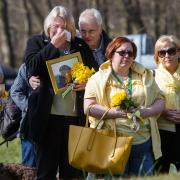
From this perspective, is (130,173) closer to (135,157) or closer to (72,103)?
(135,157)

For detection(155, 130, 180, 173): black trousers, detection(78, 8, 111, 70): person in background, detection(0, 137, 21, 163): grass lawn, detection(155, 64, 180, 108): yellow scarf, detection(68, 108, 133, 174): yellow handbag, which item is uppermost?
detection(78, 8, 111, 70): person in background

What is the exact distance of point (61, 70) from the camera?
8.16m

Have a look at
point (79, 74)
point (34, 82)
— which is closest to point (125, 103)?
point (79, 74)

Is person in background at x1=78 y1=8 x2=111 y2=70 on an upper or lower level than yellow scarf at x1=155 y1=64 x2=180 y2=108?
upper

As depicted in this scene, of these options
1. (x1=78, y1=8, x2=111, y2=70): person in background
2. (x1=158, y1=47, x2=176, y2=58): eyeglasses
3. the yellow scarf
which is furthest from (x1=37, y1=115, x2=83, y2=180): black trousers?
(x1=158, y1=47, x2=176, y2=58): eyeglasses

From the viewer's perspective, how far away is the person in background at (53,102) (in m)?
8.14

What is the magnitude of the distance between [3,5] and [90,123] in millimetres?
35095

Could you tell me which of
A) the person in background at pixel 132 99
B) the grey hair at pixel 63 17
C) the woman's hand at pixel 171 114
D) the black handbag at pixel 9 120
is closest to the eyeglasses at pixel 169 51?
the woman's hand at pixel 171 114

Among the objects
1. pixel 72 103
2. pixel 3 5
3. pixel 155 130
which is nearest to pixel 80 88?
pixel 72 103

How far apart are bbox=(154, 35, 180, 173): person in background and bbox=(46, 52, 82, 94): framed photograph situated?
88 centimetres

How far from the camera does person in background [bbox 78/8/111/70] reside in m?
8.53

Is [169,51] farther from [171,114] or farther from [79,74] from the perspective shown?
[79,74]

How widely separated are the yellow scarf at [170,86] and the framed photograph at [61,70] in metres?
→ 0.87

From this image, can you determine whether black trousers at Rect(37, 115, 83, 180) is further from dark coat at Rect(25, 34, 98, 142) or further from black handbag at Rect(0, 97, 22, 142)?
black handbag at Rect(0, 97, 22, 142)
